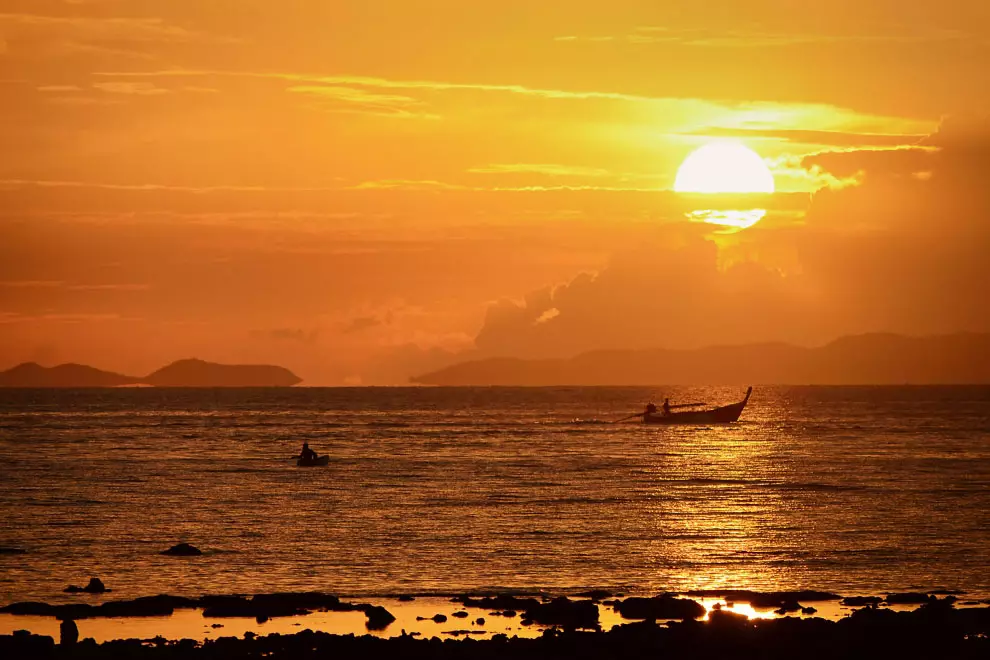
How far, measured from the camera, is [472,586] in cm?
4672

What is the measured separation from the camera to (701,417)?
193125mm

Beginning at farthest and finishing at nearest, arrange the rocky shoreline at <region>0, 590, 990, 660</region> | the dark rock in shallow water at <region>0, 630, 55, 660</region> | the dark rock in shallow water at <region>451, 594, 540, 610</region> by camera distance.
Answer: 1. the dark rock in shallow water at <region>451, 594, 540, 610</region>
2. the rocky shoreline at <region>0, 590, 990, 660</region>
3. the dark rock in shallow water at <region>0, 630, 55, 660</region>

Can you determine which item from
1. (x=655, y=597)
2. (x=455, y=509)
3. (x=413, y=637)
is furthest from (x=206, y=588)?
(x=455, y=509)

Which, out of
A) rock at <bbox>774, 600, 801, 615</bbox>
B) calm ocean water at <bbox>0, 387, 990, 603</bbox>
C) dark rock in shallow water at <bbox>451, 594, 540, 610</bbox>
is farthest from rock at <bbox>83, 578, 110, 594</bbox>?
rock at <bbox>774, 600, 801, 615</bbox>

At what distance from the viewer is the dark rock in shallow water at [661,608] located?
3941cm

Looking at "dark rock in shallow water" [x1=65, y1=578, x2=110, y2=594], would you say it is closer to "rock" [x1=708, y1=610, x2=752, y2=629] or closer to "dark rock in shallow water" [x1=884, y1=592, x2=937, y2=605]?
"rock" [x1=708, y1=610, x2=752, y2=629]

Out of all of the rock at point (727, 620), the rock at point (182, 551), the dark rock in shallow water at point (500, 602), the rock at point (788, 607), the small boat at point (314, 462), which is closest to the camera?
the rock at point (727, 620)

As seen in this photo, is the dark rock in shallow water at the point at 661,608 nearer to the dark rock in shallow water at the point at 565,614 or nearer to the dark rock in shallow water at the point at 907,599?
the dark rock in shallow water at the point at 565,614

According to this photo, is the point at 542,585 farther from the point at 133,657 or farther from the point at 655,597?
the point at 133,657

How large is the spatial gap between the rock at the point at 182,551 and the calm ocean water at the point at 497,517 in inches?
33.2

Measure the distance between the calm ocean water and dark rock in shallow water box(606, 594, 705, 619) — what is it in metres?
5.17

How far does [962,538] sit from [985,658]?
2847 centimetres

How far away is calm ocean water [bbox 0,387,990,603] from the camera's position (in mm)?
49312

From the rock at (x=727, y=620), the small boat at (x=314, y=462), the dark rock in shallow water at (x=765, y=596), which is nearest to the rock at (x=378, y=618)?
the rock at (x=727, y=620)
